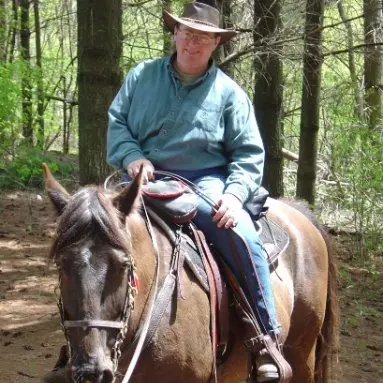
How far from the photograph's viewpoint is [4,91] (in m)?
9.09

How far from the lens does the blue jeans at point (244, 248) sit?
11.7 ft

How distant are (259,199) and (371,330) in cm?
414

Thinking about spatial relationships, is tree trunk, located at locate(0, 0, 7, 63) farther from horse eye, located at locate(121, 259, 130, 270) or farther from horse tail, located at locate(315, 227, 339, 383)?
horse eye, located at locate(121, 259, 130, 270)

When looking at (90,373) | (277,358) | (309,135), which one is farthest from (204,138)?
(309,135)

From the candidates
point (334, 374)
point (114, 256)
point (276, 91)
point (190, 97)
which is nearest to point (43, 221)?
point (276, 91)

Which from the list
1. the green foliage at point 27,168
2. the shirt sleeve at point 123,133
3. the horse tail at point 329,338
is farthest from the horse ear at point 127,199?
the green foliage at point 27,168

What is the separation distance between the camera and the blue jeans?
355cm

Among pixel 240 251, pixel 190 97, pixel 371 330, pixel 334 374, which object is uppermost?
pixel 190 97

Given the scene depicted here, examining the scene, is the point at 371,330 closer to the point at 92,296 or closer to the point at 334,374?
the point at 334,374

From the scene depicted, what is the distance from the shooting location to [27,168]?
10734mm

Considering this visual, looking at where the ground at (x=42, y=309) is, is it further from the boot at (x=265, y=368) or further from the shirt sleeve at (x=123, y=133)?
the shirt sleeve at (x=123, y=133)

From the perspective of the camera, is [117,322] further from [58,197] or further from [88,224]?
[58,197]

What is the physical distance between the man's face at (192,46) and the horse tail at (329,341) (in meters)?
1.88

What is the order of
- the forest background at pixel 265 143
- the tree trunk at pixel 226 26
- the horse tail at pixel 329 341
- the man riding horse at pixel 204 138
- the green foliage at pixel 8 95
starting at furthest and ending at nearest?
the green foliage at pixel 8 95 < the tree trunk at pixel 226 26 < the forest background at pixel 265 143 < the horse tail at pixel 329 341 < the man riding horse at pixel 204 138
